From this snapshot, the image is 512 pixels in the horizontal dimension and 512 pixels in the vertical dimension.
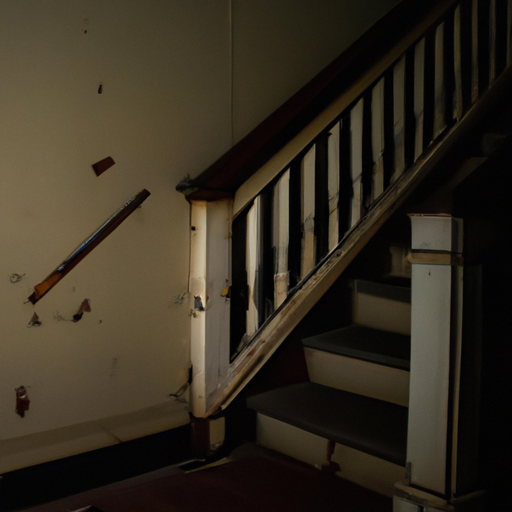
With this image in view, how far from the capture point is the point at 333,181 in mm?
2029

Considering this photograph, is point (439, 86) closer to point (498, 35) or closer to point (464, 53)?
point (464, 53)

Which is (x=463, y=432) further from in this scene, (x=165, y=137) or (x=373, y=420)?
(x=165, y=137)

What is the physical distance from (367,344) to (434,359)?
0.64m

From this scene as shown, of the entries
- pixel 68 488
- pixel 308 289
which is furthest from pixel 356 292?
pixel 68 488

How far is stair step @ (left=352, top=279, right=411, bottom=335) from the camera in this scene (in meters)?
2.25

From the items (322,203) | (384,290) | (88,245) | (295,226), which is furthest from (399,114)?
(88,245)

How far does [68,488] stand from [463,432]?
128cm

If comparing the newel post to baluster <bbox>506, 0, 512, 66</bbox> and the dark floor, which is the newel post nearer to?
the dark floor

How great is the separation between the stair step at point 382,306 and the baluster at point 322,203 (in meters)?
0.40

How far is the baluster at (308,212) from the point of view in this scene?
2.04 meters

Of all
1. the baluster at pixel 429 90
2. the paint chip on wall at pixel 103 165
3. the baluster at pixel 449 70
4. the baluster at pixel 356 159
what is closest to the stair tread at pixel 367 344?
the baluster at pixel 356 159

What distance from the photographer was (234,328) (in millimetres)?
2156

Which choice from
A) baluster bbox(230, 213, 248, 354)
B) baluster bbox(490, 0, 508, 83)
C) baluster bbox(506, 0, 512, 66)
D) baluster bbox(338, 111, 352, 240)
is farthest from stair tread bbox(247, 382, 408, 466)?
baluster bbox(506, 0, 512, 66)

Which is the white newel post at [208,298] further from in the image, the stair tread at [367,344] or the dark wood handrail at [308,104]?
the stair tread at [367,344]
